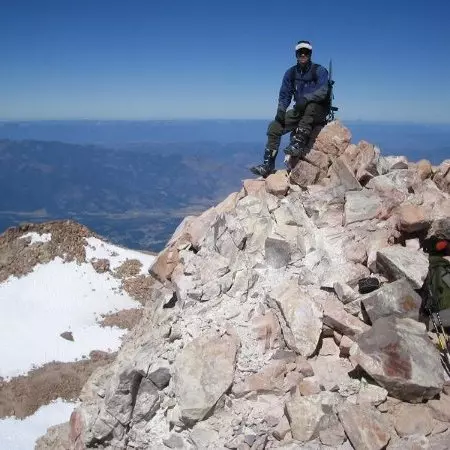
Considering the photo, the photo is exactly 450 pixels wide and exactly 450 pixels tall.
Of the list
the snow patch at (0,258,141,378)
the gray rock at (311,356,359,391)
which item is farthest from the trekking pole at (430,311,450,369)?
the snow patch at (0,258,141,378)

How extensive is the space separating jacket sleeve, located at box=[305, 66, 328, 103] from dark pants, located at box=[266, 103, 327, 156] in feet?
0.73

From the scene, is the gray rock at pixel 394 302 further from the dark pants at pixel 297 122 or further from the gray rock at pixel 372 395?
the dark pants at pixel 297 122

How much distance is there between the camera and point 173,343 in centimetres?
1055

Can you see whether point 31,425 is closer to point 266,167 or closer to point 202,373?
point 202,373

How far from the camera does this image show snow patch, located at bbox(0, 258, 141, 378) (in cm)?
2691

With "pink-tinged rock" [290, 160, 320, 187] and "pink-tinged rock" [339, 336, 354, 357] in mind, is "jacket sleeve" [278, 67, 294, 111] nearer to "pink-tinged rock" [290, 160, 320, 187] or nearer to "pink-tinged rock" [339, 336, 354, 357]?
"pink-tinged rock" [290, 160, 320, 187]

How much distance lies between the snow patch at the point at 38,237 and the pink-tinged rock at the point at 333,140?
28792 millimetres

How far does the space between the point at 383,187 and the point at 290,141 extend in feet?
10.4

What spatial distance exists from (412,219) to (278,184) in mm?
4181

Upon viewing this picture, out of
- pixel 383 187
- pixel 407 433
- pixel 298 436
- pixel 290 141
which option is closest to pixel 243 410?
pixel 298 436

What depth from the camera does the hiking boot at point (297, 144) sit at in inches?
516

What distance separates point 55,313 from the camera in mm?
30719

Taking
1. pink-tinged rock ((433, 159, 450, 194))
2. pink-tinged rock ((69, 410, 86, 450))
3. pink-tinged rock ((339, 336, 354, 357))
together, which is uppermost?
pink-tinged rock ((433, 159, 450, 194))


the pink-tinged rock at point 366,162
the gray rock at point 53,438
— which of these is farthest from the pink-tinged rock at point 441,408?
the gray rock at point 53,438
